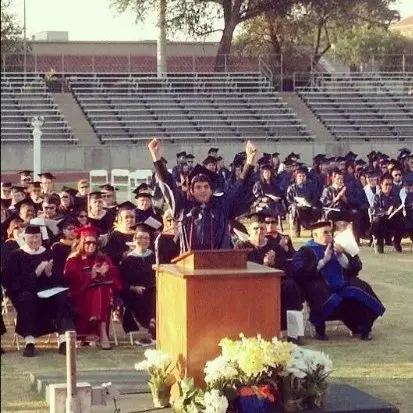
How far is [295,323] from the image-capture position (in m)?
11.6

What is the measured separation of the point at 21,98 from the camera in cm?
4406

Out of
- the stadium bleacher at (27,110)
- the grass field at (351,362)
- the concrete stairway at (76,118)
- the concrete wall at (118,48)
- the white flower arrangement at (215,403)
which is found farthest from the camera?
the concrete wall at (118,48)

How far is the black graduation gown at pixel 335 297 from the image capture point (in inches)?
462

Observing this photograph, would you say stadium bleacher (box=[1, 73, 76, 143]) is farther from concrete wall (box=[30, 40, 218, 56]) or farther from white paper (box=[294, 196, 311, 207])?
white paper (box=[294, 196, 311, 207])

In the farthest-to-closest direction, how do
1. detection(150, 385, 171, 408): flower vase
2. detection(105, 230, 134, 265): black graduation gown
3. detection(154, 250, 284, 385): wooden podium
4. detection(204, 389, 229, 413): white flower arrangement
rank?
detection(105, 230, 134, 265): black graduation gown
detection(150, 385, 171, 408): flower vase
detection(154, 250, 284, 385): wooden podium
detection(204, 389, 229, 413): white flower arrangement

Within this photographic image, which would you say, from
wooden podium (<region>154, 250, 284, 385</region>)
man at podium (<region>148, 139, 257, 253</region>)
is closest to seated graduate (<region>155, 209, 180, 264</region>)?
man at podium (<region>148, 139, 257, 253</region>)

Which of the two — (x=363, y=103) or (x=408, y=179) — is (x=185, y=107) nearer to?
(x=363, y=103)

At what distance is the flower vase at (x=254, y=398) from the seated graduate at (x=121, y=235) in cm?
500

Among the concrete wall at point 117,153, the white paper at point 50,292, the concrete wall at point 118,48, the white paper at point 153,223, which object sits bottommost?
the white paper at point 50,292

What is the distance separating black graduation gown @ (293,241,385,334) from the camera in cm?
1173

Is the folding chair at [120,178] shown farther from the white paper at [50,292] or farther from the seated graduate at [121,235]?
the white paper at [50,292]

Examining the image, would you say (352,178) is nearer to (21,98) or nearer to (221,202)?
(221,202)

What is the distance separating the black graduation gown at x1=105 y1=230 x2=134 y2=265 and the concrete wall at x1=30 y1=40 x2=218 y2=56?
4691 centimetres

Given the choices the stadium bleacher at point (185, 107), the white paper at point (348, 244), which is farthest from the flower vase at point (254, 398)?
the stadium bleacher at point (185, 107)
